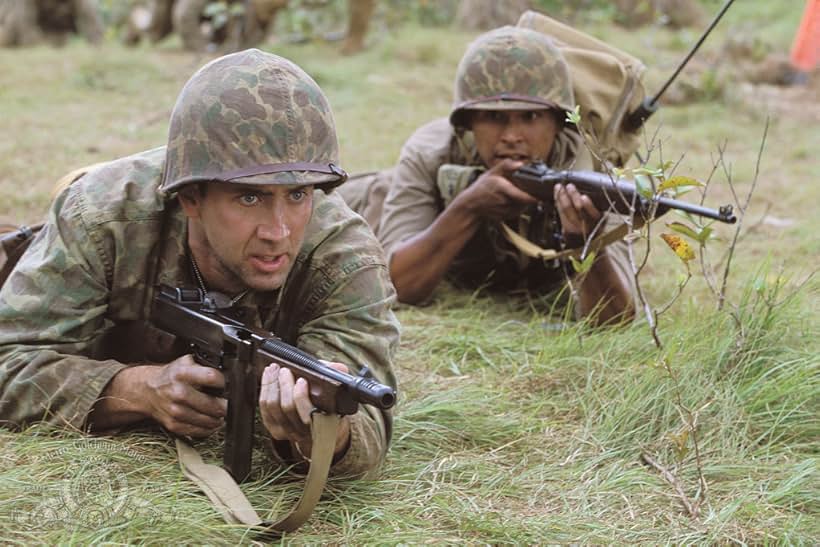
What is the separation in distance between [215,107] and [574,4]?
41.7ft

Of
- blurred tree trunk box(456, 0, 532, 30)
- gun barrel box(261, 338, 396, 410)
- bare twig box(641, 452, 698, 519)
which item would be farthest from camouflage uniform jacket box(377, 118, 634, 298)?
blurred tree trunk box(456, 0, 532, 30)

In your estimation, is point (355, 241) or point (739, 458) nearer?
point (355, 241)

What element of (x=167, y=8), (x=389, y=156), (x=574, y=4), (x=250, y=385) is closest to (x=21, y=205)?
(x=389, y=156)

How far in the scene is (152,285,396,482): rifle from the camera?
251cm

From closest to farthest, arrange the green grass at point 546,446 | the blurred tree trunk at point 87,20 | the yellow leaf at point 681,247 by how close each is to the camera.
→ the green grass at point 546,446, the yellow leaf at point 681,247, the blurred tree trunk at point 87,20

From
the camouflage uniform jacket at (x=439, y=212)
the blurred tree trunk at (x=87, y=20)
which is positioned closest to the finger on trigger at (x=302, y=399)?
the camouflage uniform jacket at (x=439, y=212)

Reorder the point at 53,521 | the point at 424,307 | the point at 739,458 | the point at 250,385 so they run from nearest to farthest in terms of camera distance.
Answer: the point at 53,521 < the point at 250,385 < the point at 739,458 < the point at 424,307

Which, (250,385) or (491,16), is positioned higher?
(250,385)

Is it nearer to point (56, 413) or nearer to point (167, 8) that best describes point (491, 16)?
point (167, 8)

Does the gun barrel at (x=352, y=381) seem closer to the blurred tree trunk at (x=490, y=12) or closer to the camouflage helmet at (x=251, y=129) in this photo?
the camouflage helmet at (x=251, y=129)

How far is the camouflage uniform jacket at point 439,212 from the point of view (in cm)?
526

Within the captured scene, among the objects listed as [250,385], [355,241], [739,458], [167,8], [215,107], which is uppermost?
[215,107]

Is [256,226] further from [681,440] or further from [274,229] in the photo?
[681,440]

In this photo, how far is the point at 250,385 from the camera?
2.83 m
